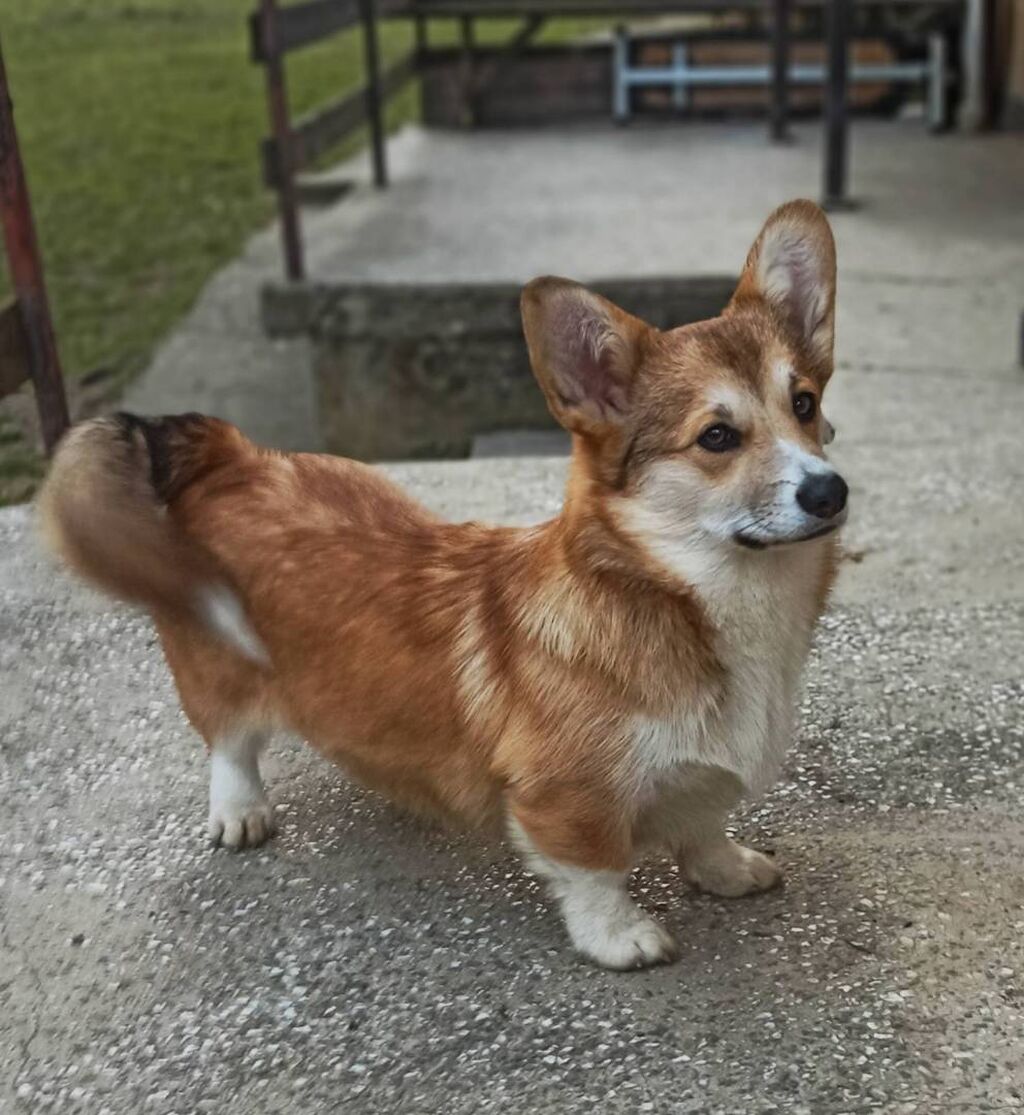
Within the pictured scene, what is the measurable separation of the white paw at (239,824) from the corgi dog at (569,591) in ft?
0.05

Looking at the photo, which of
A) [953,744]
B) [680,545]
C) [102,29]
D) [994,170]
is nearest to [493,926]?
[680,545]

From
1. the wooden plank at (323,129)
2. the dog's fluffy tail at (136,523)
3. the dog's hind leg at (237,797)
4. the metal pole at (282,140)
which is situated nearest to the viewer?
the dog's fluffy tail at (136,523)

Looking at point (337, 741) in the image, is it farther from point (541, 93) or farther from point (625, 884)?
point (541, 93)

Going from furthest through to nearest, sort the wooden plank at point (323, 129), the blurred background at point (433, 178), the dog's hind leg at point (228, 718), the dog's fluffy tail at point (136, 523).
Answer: the wooden plank at point (323, 129) → the blurred background at point (433, 178) → the dog's hind leg at point (228, 718) → the dog's fluffy tail at point (136, 523)

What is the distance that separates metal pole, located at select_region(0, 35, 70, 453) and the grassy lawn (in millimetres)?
2163

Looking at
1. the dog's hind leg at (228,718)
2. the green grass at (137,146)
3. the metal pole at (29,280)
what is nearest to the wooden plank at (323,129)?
the green grass at (137,146)

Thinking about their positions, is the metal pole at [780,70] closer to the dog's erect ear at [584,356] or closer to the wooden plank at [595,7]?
the wooden plank at [595,7]

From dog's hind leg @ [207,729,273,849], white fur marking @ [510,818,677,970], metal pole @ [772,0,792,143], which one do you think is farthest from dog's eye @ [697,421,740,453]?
metal pole @ [772,0,792,143]

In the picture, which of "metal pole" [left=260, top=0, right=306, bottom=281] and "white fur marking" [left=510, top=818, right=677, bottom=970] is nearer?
"white fur marking" [left=510, top=818, right=677, bottom=970]

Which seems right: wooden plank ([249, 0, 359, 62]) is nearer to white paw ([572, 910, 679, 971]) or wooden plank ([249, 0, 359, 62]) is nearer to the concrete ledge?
the concrete ledge

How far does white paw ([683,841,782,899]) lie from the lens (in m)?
2.26

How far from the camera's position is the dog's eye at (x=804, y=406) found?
198cm

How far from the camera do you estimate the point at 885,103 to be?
397 inches

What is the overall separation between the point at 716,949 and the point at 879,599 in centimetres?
135
